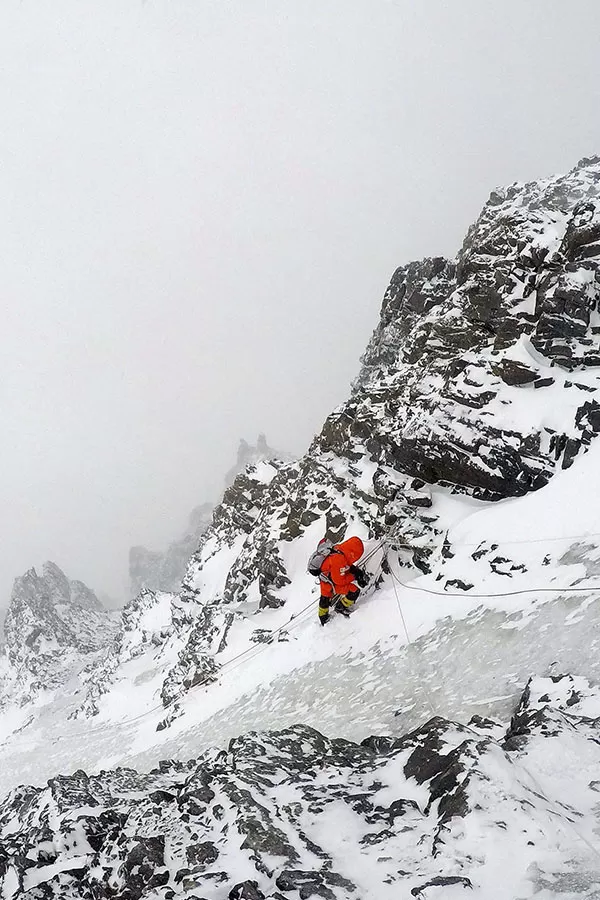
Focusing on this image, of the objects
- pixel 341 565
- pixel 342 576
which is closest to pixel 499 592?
pixel 341 565

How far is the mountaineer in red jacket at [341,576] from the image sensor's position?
16266 millimetres

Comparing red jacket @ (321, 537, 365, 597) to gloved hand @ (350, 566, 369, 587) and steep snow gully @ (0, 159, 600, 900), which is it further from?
steep snow gully @ (0, 159, 600, 900)

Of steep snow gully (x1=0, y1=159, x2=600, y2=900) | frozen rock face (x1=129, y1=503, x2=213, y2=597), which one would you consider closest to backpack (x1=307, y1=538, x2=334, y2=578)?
steep snow gully (x1=0, y1=159, x2=600, y2=900)

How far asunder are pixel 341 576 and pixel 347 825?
1008cm

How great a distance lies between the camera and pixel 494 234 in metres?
22.4

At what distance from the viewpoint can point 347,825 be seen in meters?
6.95

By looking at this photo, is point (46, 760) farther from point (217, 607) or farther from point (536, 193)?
point (536, 193)

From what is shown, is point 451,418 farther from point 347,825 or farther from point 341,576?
point 347,825

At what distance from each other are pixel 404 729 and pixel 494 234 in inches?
790

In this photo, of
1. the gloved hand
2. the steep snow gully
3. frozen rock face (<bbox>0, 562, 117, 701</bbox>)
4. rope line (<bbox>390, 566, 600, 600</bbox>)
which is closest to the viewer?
the steep snow gully

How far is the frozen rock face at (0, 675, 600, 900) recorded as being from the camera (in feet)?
18.7

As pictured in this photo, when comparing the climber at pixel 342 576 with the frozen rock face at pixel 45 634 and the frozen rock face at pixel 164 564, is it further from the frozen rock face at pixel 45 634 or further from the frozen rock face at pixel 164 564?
the frozen rock face at pixel 164 564

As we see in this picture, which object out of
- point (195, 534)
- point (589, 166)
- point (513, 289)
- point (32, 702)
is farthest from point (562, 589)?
point (195, 534)

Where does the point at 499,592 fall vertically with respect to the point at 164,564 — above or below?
below
